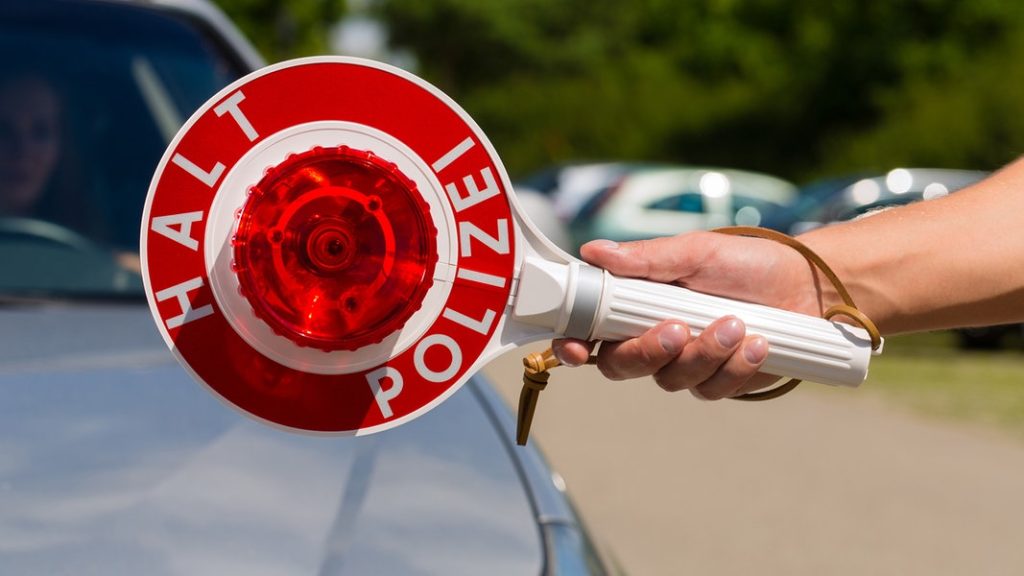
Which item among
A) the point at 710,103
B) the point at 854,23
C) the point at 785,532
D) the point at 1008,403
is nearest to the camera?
the point at 785,532

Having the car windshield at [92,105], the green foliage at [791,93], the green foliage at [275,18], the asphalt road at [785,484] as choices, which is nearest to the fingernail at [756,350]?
the car windshield at [92,105]

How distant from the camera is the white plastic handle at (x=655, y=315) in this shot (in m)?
1.25

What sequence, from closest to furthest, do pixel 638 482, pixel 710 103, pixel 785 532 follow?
pixel 785 532 → pixel 638 482 → pixel 710 103

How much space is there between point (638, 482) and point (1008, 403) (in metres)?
3.25

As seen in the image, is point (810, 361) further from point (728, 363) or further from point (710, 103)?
point (710, 103)

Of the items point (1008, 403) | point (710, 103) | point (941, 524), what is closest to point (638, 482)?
point (941, 524)

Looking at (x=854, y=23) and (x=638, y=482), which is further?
(x=854, y=23)

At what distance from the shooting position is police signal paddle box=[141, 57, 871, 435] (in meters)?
1.21

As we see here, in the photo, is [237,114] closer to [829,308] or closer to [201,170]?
[201,170]

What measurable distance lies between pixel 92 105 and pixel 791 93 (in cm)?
2695

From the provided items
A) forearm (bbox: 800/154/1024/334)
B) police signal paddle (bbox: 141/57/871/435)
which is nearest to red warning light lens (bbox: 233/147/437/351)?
police signal paddle (bbox: 141/57/871/435)

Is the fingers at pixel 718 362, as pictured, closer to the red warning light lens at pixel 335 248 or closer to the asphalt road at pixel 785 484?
the red warning light lens at pixel 335 248

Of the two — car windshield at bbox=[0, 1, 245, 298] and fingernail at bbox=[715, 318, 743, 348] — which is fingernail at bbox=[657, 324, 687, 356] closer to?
fingernail at bbox=[715, 318, 743, 348]

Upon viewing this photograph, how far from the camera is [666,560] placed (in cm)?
488
